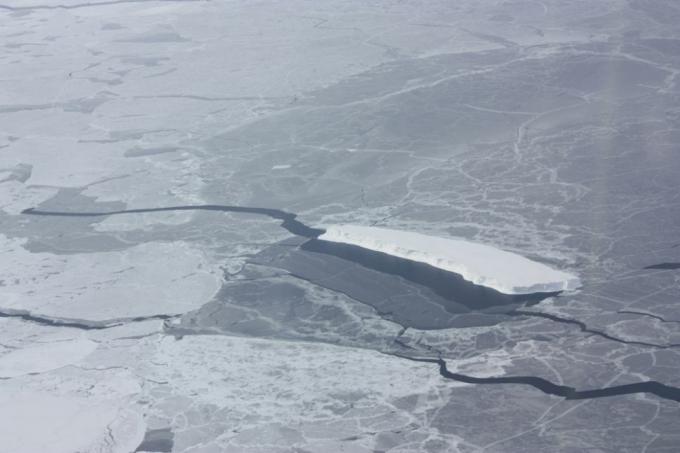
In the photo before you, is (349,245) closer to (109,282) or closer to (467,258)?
(467,258)

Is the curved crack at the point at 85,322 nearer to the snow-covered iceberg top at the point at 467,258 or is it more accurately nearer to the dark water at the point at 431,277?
the dark water at the point at 431,277

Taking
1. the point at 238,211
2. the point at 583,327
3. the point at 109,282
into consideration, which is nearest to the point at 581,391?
the point at 583,327

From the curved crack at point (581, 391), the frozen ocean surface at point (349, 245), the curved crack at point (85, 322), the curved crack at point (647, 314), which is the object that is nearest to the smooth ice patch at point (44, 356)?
the frozen ocean surface at point (349, 245)

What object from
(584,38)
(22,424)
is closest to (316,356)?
(22,424)

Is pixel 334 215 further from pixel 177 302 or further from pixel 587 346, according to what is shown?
pixel 587 346

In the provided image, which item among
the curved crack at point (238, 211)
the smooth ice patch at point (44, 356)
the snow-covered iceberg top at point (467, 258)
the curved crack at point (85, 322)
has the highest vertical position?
the snow-covered iceberg top at point (467, 258)

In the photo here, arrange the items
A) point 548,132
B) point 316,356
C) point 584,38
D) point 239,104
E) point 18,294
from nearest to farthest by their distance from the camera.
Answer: point 316,356 → point 18,294 → point 548,132 → point 239,104 → point 584,38
